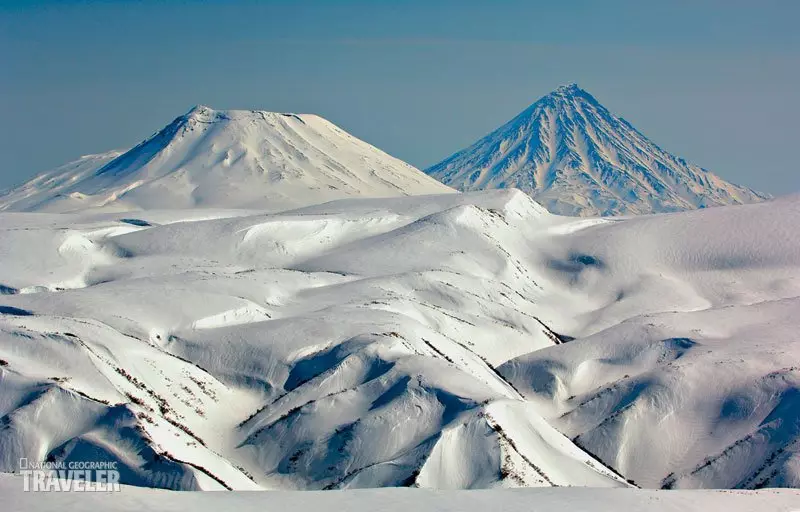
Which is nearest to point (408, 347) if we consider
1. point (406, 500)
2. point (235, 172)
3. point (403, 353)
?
point (403, 353)

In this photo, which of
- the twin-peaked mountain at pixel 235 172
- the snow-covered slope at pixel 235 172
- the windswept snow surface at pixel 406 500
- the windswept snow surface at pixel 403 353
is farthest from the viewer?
the snow-covered slope at pixel 235 172

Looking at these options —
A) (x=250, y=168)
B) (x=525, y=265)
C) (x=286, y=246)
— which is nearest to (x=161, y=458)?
(x=286, y=246)

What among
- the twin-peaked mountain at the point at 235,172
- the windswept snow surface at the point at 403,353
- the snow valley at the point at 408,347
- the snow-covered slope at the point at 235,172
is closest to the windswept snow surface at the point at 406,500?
the snow valley at the point at 408,347

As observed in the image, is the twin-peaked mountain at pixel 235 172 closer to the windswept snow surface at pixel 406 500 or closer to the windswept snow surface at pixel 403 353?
the windswept snow surface at pixel 403 353

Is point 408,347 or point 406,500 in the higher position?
point 406,500

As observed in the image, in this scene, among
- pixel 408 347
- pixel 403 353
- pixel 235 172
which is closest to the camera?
pixel 403 353

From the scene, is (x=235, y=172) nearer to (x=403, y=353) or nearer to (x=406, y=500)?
(x=403, y=353)

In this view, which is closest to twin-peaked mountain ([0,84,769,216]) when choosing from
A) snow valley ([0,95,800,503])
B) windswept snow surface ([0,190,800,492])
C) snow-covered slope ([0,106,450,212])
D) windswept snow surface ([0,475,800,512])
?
snow-covered slope ([0,106,450,212])
